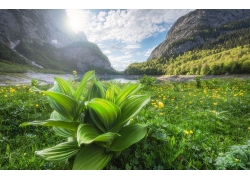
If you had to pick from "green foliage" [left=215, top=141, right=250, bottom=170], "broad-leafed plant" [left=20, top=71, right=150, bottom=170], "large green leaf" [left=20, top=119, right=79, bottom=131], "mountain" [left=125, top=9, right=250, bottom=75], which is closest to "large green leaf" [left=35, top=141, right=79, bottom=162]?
"broad-leafed plant" [left=20, top=71, right=150, bottom=170]

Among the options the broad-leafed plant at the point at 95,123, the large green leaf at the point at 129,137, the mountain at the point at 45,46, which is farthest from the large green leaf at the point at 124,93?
the mountain at the point at 45,46

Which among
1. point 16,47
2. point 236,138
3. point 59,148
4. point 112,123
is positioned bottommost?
point 236,138

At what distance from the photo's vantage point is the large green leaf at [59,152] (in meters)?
1.11

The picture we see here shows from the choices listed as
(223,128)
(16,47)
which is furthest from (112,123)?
(16,47)

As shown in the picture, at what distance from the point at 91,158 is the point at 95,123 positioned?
0.26m

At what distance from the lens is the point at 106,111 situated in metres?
1.12

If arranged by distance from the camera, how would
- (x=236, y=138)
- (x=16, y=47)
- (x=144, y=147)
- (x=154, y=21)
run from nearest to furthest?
(x=144, y=147)
(x=236, y=138)
(x=154, y=21)
(x=16, y=47)

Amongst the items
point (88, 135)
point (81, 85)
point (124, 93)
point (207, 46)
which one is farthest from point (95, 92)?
point (207, 46)

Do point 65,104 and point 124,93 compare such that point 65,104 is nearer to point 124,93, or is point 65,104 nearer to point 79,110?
point 79,110

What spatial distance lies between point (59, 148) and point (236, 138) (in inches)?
86.3

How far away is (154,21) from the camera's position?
4230mm

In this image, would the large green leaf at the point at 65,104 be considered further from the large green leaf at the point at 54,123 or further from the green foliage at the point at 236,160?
the green foliage at the point at 236,160

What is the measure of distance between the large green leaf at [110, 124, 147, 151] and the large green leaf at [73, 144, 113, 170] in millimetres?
95

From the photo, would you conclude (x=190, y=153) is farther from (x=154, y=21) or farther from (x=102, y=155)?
(x=154, y=21)
